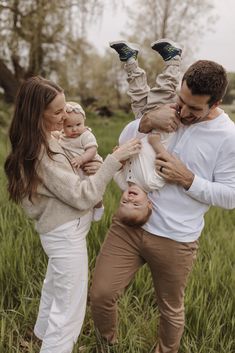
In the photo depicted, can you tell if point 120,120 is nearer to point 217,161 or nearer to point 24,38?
point 24,38

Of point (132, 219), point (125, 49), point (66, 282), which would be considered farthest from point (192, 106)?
point (66, 282)

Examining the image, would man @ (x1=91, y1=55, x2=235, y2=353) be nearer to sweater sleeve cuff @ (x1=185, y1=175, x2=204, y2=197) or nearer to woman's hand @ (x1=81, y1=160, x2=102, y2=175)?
sweater sleeve cuff @ (x1=185, y1=175, x2=204, y2=197)

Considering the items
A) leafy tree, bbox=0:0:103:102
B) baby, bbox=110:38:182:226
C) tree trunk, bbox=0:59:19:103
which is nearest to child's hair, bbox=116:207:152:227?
baby, bbox=110:38:182:226

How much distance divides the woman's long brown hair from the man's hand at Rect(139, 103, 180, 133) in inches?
14.5

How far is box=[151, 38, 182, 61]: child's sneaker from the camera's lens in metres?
1.91

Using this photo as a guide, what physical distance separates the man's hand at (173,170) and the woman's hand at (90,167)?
1.05ft

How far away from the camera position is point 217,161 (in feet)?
6.32

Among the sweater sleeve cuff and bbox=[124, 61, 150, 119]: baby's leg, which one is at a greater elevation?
bbox=[124, 61, 150, 119]: baby's leg

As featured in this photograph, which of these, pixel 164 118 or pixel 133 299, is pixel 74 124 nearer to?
pixel 164 118

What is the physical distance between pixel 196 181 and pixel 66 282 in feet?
2.22

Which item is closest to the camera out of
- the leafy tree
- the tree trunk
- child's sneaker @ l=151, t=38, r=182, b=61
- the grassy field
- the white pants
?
child's sneaker @ l=151, t=38, r=182, b=61

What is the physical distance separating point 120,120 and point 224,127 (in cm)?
1112

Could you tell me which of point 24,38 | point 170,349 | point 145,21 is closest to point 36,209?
point 170,349

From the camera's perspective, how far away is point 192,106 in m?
1.82
